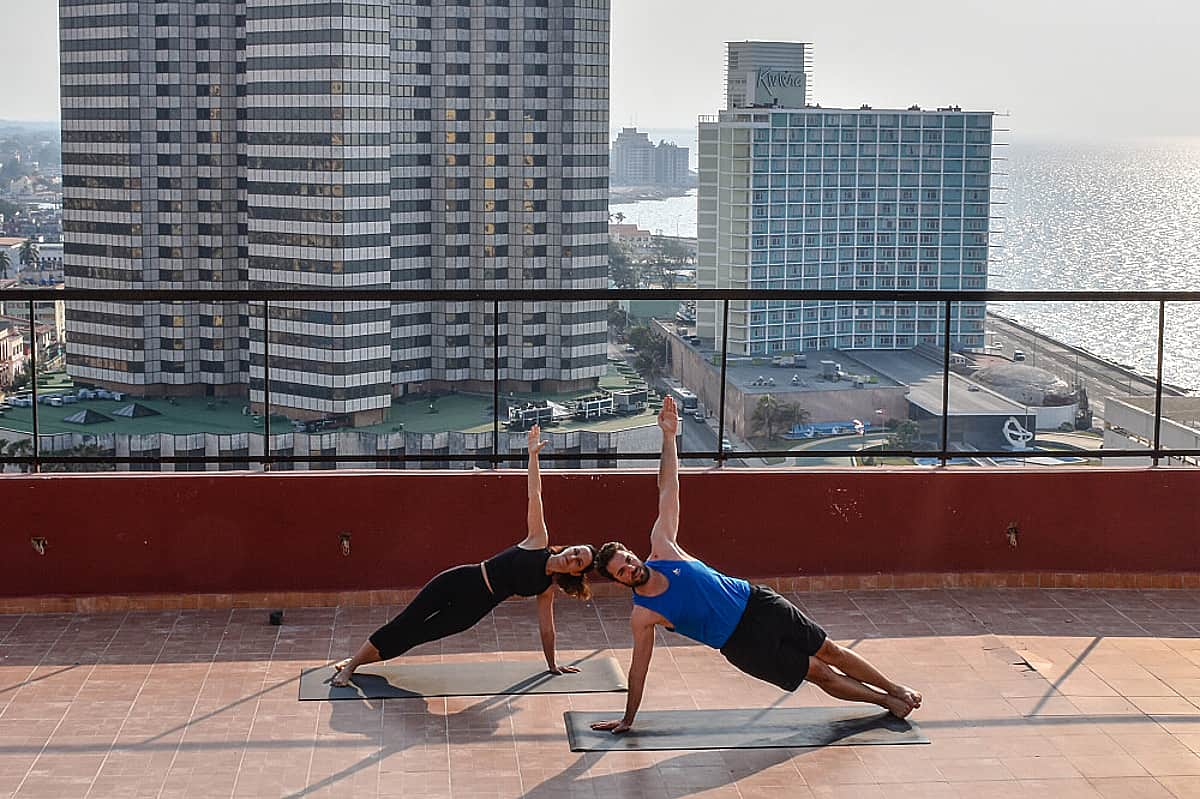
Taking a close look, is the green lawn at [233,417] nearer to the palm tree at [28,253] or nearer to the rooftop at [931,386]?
the rooftop at [931,386]

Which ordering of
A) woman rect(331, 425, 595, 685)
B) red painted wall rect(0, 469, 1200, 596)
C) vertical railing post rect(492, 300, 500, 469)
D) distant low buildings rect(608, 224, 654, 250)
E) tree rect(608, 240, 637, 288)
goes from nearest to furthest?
woman rect(331, 425, 595, 685), red painted wall rect(0, 469, 1200, 596), vertical railing post rect(492, 300, 500, 469), tree rect(608, 240, 637, 288), distant low buildings rect(608, 224, 654, 250)

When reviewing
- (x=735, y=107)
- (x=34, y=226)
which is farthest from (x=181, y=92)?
(x=735, y=107)

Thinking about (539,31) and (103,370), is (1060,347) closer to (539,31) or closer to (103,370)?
(103,370)

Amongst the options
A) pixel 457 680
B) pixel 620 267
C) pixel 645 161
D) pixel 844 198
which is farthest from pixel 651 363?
pixel 645 161

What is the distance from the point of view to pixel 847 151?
202 ft

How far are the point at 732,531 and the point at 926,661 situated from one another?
130 cm

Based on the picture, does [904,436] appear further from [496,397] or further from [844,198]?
[844,198]

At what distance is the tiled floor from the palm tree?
31661 mm

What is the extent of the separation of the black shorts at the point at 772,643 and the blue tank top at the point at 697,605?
0.14 ft

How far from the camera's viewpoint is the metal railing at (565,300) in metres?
6.88

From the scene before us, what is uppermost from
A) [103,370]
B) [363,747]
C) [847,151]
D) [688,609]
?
[847,151]

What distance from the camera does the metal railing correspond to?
271 inches

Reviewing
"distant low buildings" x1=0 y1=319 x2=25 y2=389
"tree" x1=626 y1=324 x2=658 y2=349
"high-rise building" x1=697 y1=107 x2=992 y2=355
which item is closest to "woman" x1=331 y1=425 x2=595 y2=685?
"tree" x1=626 y1=324 x2=658 y2=349

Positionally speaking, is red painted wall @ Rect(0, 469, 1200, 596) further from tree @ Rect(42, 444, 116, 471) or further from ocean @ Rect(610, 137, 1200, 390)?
ocean @ Rect(610, 137, 1200, 390)
